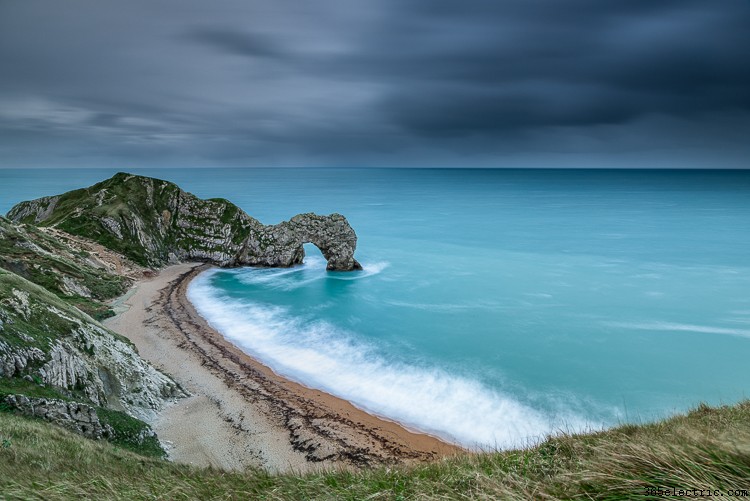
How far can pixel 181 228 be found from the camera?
61.7m

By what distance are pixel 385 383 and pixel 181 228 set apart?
157 feet

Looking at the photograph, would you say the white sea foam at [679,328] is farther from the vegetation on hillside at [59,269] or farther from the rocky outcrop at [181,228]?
the vegetation on hillside at [59,269]

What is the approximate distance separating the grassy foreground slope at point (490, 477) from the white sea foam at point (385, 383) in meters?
12.3

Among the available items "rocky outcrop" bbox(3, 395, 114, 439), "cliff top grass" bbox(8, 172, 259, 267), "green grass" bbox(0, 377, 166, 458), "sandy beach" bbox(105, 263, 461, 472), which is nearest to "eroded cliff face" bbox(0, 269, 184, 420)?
"green grass" bbox(0, 377, 166, 458)

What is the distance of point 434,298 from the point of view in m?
47.2

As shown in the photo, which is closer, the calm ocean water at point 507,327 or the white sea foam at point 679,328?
the calm ocean water at point 507,327

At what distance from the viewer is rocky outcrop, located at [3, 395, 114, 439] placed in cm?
1381

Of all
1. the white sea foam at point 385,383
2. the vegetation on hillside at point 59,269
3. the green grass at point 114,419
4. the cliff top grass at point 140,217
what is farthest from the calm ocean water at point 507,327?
the green grass at point 114,419

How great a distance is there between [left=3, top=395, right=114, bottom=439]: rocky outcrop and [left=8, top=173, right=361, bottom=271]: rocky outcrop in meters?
39.9

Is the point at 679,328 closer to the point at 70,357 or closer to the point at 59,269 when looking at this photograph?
the point at 70,357

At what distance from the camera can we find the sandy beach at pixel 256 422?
18328 millimetres

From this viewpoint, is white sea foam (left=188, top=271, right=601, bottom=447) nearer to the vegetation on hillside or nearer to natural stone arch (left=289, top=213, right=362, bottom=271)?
the vegetation on hillside

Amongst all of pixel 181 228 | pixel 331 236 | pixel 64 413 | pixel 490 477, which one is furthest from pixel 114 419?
pixel 181 228

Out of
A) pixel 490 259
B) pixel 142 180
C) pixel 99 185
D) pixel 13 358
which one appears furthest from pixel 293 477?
pixel 99 185
